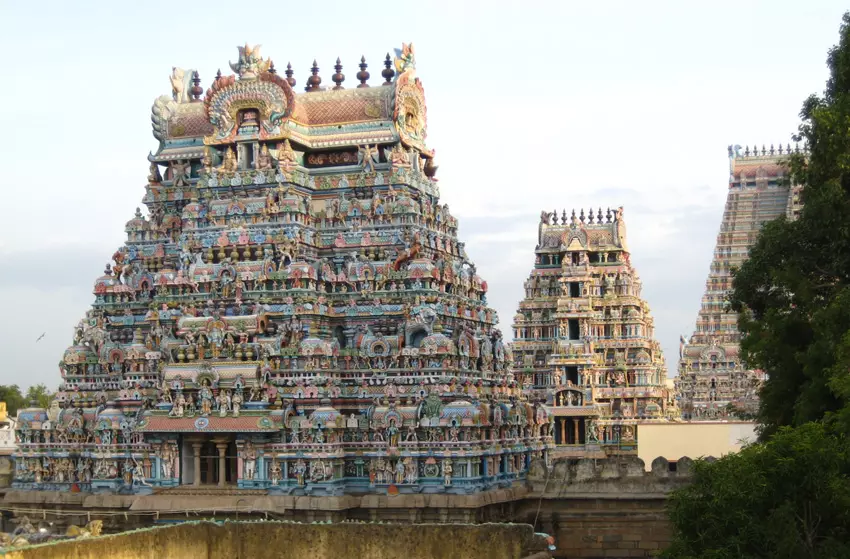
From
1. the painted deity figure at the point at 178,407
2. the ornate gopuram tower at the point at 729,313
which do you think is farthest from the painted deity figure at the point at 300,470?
the ornate gopuram tower at the point at 729,313

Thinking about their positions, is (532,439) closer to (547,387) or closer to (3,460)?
(3,460)

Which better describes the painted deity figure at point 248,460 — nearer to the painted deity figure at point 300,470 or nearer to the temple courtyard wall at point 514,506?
the temple courtyard wall at point 514,506

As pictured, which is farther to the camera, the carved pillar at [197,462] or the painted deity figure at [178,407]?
the carved pillar at [197,462]

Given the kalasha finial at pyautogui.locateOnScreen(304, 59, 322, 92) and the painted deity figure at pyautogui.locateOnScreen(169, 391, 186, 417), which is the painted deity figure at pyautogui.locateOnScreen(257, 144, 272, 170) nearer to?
the kalasha finial at pyautogui.locateOnScreen(304, 59, 322, 92)

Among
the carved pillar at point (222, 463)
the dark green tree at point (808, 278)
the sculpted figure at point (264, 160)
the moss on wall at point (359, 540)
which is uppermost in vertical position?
the sculpted figure at point (264, 160)

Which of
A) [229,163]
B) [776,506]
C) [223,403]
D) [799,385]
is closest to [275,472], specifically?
[223,403]

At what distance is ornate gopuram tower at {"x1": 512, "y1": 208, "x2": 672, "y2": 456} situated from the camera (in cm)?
6894

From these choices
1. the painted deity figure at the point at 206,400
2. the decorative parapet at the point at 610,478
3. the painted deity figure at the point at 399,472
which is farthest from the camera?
the decorative parapet at the point at 610,478

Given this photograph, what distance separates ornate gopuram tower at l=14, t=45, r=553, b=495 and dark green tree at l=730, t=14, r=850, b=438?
850 centimetres

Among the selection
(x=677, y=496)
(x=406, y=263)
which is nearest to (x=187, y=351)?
(x=406, y=263)

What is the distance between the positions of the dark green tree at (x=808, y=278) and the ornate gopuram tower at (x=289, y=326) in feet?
27.9

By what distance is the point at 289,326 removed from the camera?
136ft

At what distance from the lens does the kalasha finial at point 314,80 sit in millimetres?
47094

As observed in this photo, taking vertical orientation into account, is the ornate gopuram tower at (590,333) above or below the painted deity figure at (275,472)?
above
